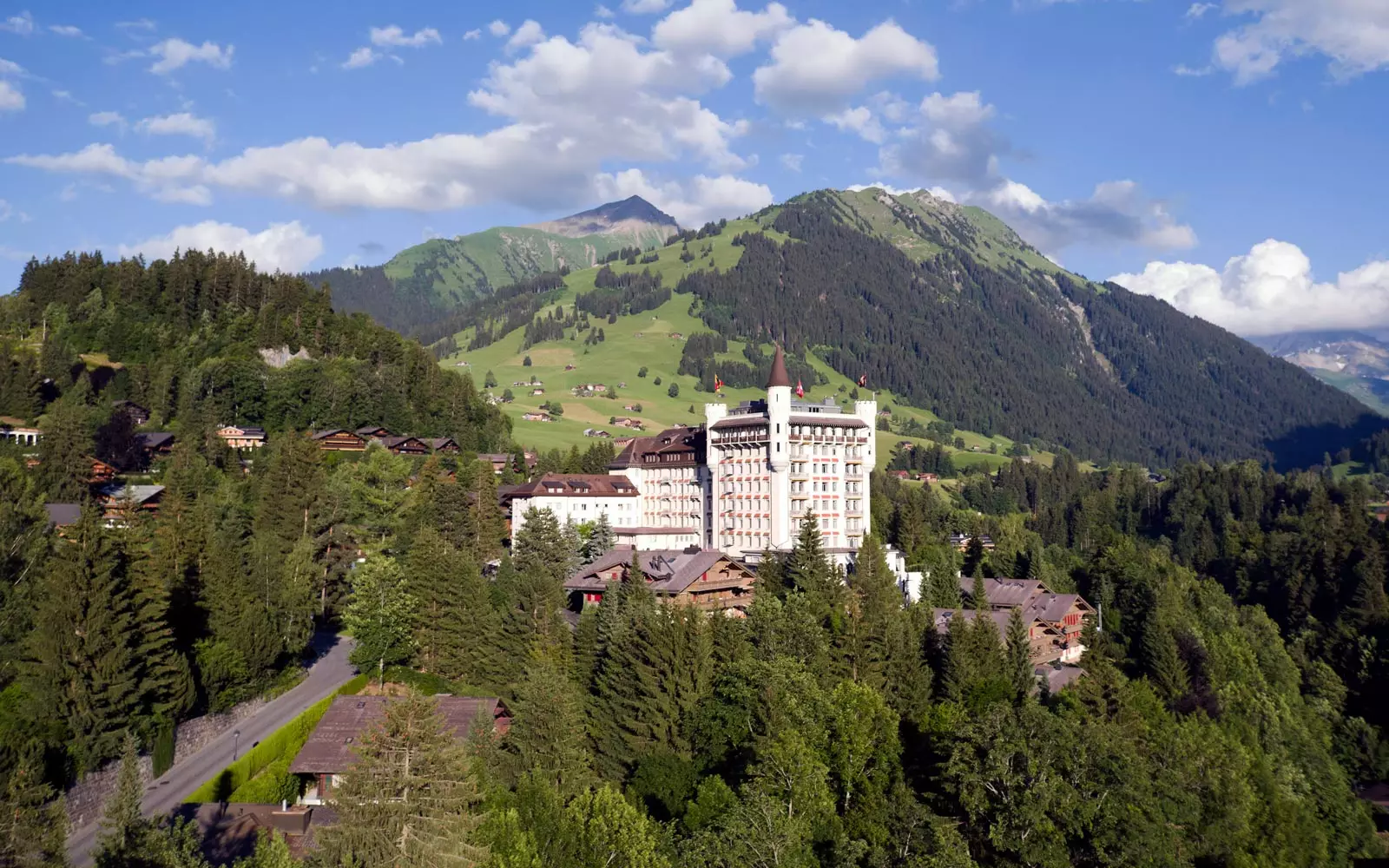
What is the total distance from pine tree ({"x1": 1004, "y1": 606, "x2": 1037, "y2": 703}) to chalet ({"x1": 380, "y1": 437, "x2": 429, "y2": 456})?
3450 inches

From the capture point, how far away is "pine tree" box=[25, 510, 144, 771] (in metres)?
59.5

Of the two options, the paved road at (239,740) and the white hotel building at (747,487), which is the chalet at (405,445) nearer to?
the white hotel building at (747,487)

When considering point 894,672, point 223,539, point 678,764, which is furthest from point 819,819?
point 223,539

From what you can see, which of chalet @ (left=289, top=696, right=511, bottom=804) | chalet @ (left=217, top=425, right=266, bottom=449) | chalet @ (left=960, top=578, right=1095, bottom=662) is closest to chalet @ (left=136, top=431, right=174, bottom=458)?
chalet @ (left=217, top=425, right=266, bottom=449)

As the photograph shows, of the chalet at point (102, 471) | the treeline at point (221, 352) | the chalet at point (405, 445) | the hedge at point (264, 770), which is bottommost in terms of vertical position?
the hedge at point (264, 770)

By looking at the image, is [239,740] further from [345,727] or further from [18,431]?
[18,431]

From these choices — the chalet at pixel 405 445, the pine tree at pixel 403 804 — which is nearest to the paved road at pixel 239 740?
the pine tree at pixel 403 804

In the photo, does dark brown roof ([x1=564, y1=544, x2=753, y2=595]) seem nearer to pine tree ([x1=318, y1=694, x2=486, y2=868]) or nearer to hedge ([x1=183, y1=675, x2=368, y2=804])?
hedge ([x1=183, y1=675, x2=368, y2=804])

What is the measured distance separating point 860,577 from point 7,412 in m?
114

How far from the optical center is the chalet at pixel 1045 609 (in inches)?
4114

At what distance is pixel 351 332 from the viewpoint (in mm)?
171750

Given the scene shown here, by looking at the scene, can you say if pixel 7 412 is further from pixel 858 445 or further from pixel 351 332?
pixel 858 445

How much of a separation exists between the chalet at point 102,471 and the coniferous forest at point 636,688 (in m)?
2.40

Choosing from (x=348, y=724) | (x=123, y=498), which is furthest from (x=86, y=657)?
(x=123, y=498)
